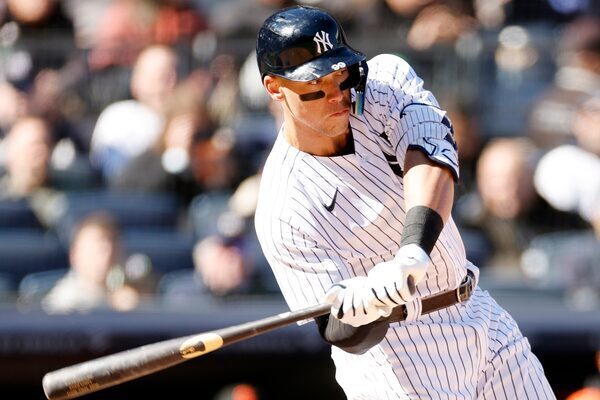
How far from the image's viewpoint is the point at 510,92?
699 centimetres

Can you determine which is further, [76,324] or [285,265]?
[76,324]

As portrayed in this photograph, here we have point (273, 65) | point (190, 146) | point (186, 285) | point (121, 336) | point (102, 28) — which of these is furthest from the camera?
point (102, 28)

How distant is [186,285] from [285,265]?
292 cm

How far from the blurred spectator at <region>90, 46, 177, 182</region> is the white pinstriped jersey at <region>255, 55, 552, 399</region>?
3535mm

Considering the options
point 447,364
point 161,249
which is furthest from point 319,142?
point 161,249

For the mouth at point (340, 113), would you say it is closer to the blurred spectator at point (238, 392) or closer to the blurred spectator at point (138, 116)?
the blurred spectator at point (238, 392)

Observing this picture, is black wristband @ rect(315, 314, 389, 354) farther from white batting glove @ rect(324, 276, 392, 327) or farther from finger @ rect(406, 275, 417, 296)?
finger @ rect(406, 275, 417, 296)

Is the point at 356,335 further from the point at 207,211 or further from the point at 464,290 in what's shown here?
the point at 207,211

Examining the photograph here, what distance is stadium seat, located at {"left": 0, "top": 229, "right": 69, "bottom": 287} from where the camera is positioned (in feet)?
20.8

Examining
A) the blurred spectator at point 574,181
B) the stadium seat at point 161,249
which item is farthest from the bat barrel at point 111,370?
the blurred spectator at point 574,181

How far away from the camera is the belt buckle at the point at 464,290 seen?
3.30m

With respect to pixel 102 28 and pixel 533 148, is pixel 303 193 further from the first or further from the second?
pixel 102 28

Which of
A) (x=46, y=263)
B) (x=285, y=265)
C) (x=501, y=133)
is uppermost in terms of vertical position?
(x=285, y=265)

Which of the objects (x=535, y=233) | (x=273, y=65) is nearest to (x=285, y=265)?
(x=273, y=65)
